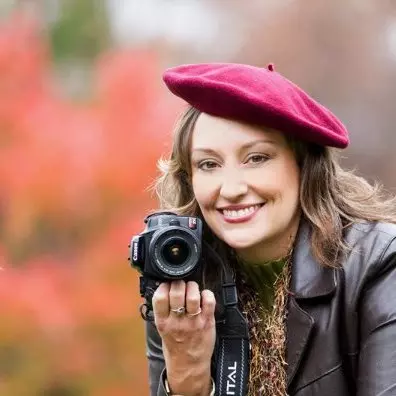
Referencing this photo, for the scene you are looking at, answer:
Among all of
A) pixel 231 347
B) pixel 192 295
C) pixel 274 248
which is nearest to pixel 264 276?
pixel 274 248

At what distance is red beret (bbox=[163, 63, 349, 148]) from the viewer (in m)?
2.46

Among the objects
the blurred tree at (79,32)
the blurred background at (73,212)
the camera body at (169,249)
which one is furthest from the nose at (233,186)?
the blurred tree at (79,32)

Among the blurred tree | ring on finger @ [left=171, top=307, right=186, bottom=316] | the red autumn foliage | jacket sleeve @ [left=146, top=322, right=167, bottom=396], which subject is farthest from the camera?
the blurred tree

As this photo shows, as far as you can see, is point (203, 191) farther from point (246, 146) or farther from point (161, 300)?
point (161, 300)

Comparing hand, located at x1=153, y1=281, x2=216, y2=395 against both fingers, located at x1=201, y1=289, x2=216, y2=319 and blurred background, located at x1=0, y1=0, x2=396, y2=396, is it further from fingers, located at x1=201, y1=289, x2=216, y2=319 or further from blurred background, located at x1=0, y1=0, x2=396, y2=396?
blurred background, located at x1=0, y1=0, x2=396, y2=396

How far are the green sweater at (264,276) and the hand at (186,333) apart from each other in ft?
0.67

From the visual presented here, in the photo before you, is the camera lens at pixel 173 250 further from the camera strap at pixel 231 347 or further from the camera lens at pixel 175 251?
the camera strap at pixel 231 347

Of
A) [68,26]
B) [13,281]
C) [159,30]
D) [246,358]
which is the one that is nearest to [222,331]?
[246,358]

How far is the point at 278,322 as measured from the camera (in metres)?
2.53

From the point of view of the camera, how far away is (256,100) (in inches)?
96.2

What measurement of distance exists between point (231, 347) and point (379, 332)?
365 millimetres

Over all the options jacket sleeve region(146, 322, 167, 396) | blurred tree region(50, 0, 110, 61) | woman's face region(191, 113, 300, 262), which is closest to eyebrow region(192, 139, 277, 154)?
woman's face region(191, 113, 300, 262)

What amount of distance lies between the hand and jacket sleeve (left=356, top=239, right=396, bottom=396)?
33 centimetres

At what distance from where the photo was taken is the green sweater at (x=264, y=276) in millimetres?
2611
